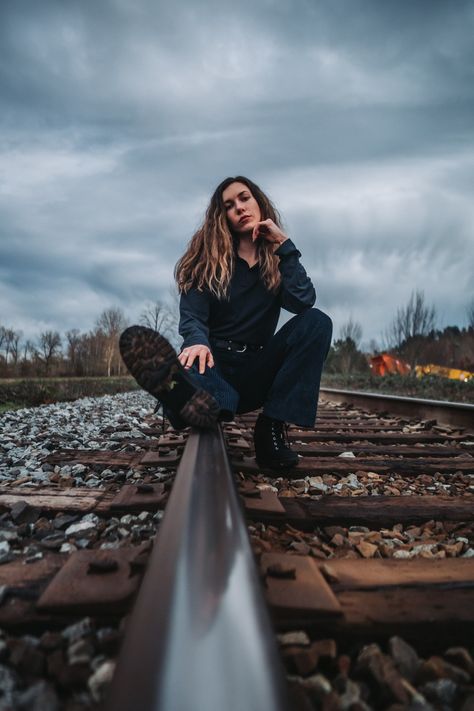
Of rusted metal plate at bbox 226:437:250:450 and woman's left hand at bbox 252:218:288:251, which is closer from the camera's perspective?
woman's left hand at bbox 252:218:288:251

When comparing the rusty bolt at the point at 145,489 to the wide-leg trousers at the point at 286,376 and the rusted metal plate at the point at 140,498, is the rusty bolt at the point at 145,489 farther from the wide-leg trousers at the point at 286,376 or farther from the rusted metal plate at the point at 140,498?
the wide-leg trousers at the point at 286,376

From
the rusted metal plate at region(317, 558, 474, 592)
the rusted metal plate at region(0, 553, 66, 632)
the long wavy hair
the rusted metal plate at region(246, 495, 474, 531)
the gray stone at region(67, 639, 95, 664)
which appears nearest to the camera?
the gray stone at region(67, 639, 95, 664)

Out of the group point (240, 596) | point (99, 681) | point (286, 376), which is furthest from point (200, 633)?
point (286, 376)

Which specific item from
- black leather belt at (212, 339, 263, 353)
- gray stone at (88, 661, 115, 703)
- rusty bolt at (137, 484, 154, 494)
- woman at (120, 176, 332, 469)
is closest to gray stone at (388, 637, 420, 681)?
gray stone at (88, 661, 115, 703)

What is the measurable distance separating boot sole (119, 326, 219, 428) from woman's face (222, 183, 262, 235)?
1277 millimetres

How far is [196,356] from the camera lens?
2135mm

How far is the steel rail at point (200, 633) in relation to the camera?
1.53ft

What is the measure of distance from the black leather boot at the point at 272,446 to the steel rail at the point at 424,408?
2.30m

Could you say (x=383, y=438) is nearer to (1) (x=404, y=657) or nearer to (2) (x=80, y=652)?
(1) (x=404, y=657)

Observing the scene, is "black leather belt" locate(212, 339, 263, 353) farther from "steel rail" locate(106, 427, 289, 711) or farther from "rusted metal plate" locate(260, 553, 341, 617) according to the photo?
"steel rail" locate(106, 427, 289, 711)

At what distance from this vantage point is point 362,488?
1.90 meters

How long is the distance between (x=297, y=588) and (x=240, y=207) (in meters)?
2.28

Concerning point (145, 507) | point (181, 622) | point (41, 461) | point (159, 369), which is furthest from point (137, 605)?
point (41, 461)

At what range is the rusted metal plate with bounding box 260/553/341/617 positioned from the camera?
79cm
